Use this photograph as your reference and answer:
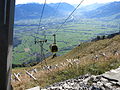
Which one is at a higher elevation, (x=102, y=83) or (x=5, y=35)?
(x=5, y=35)

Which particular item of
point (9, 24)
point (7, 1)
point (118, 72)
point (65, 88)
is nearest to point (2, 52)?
point (9, 24)

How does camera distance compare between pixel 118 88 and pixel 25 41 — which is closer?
pixel 118 88

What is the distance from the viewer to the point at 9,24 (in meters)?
1.76

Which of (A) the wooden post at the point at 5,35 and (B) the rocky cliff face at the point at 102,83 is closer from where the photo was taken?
(A) the wooden post at the point at 5,35

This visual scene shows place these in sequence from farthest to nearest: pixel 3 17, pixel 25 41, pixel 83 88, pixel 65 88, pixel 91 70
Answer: pixel 25 41 < pixel 91 70 < pixel 65 88 < pixel 83 88 < pixel 3 17

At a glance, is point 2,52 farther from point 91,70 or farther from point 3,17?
point 91,70

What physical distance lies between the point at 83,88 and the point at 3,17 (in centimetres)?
357

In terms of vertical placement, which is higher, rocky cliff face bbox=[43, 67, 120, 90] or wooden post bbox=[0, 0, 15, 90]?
wooden post bbox=[0, 0, 15, 90]

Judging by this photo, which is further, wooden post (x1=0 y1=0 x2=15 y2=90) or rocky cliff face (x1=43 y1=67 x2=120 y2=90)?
rocky cliff face (x1=43 y1=67 x2=120 y2=90)

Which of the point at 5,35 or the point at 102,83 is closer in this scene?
the point at 5,35

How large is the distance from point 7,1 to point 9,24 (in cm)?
22

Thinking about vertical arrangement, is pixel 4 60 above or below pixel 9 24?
below

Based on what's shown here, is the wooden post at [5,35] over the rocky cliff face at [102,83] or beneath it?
over

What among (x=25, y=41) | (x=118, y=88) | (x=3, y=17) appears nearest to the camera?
(x=3, y=17)
